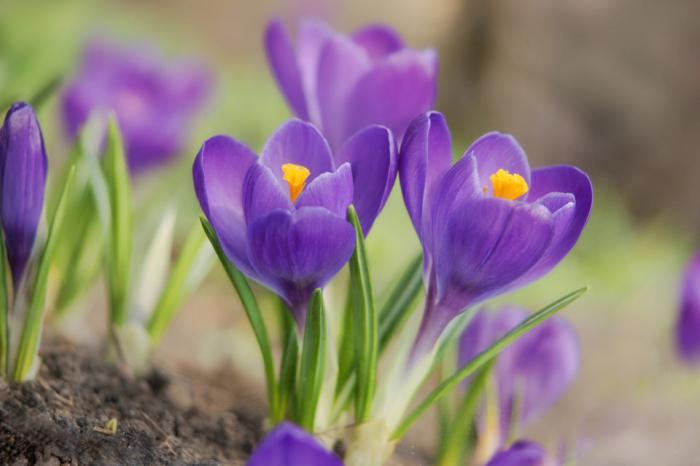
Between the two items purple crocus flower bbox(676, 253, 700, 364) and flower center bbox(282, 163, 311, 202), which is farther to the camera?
purple crocus flower bbox(676, 253, 700, 364)

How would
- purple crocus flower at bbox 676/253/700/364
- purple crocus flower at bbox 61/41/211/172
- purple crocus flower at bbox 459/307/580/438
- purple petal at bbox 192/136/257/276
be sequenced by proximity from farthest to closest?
1. purple crocus flower at bbox 61/41/211/172
2. purple crocus flower at bbox 676/253/700/364
3. purple crocus flower at bbox 459/307/580/438
4. purple petal at bbox 192/136/257/276

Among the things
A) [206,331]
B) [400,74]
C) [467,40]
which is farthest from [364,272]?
[467,40]

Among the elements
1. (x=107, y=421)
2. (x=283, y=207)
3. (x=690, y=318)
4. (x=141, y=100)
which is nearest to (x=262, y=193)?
(x=283, y=207)

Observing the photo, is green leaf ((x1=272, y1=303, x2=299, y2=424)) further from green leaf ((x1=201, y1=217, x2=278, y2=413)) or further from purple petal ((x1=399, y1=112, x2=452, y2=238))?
purple petal ((x1=399, y1=112, x2=452, y2=238))

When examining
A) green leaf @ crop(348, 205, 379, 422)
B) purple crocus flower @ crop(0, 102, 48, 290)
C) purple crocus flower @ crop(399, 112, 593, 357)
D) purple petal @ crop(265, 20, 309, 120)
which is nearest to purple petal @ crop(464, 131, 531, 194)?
purple crocus flower @ crop(399, 112, 593, 357)

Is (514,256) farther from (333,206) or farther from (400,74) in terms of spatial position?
(400,74)

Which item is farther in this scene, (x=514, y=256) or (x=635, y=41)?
(x=635, y=41)

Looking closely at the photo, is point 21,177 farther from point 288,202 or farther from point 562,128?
point 562,128

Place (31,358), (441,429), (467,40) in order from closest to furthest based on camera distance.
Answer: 1. (31,358)
2. (441,429)
3. (467,40)
